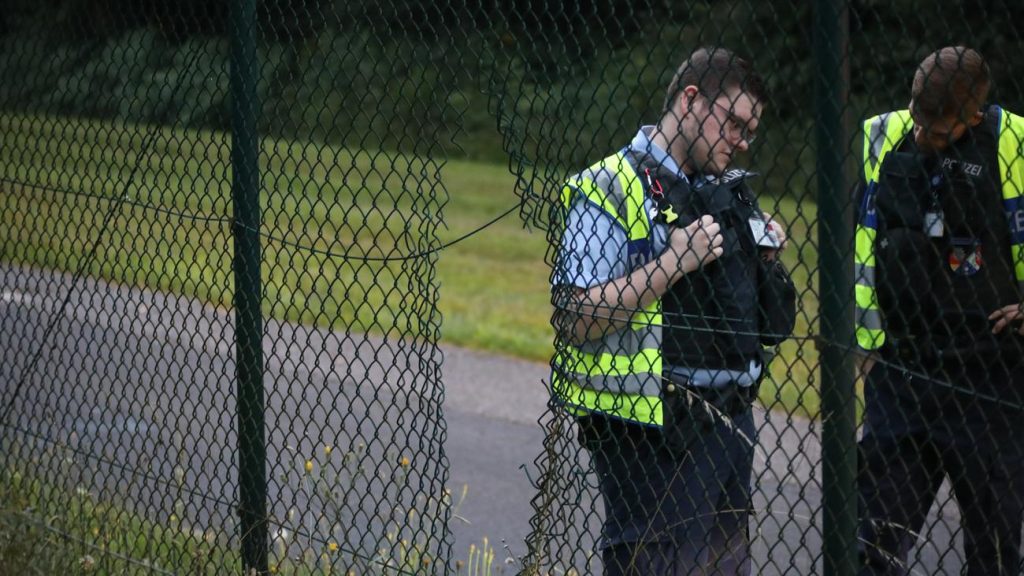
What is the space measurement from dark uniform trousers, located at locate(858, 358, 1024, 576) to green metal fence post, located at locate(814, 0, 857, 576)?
2.43 feet

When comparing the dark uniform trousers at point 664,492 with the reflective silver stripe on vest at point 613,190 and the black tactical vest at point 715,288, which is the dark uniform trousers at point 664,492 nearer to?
the black tactical vest at point 715,288

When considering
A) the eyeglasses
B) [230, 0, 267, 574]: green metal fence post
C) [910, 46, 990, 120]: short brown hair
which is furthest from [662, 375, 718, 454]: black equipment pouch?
[230, 0, 267, 574]: green metal fence post

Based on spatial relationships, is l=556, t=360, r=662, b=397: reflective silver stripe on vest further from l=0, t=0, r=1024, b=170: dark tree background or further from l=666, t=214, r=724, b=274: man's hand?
l=0, t=0, r=1024, b=170: dark tree background

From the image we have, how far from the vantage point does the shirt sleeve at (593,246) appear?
318cm

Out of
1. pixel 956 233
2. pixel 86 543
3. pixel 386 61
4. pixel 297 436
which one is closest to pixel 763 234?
pixel 956 233

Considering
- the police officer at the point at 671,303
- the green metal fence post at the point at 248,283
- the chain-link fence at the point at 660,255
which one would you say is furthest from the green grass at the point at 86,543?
the police officer at the point at 671,303

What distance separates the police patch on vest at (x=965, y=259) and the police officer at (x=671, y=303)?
0.57 metres

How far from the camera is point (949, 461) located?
3.96 m

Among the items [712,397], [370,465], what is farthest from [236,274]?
[370,465]

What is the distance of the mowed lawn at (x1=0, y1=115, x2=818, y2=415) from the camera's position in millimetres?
3777

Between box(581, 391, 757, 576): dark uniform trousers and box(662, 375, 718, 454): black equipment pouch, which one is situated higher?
box(662, 375, 718, 454): black equipment pouch

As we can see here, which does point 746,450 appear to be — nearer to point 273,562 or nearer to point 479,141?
point 273,562

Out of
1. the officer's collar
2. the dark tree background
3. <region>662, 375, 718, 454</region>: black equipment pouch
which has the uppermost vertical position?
the dark tree background

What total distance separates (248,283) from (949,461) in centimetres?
210
